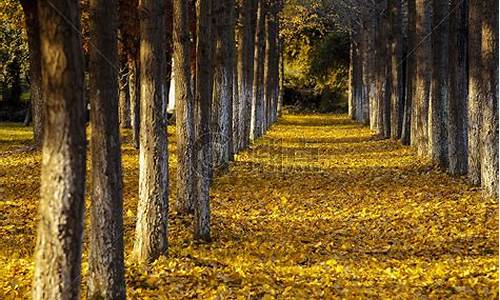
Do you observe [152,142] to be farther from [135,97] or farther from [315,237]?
[135,97]

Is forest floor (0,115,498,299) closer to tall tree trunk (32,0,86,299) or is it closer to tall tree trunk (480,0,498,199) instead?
tall tree trunk (480,0,498,199)

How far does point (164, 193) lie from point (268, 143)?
70.0 feet

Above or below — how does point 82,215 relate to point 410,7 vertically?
below

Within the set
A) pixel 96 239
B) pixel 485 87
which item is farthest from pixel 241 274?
pixel 485 87

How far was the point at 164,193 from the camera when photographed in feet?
33.9

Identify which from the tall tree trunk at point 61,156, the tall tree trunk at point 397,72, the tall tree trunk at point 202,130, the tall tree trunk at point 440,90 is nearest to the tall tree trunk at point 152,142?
the tall tree trunk at point 202,130

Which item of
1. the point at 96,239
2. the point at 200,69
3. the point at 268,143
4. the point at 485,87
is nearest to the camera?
the point at 96,239

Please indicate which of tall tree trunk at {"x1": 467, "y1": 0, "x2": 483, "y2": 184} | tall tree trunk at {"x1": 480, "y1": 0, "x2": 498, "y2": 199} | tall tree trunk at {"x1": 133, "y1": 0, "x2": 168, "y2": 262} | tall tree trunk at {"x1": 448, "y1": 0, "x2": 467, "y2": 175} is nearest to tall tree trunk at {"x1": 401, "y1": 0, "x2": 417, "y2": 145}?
tall tree trunk at {"x1": 448, "y1": 0, "x2": 467, "y2": 175}

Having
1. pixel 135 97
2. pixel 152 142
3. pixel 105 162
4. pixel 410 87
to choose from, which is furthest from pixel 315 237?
pixel 135 97

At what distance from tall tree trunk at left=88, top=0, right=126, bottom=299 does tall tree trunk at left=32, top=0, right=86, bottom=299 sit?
1894 millimetres

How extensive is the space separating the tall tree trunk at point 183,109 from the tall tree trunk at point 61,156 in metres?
Result: 6.42

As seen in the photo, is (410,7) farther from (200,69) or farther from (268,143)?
(200,69)

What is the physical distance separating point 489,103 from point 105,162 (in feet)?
31.3

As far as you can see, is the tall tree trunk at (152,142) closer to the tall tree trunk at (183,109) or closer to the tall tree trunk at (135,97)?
the tall tree trunk at (183,109)
